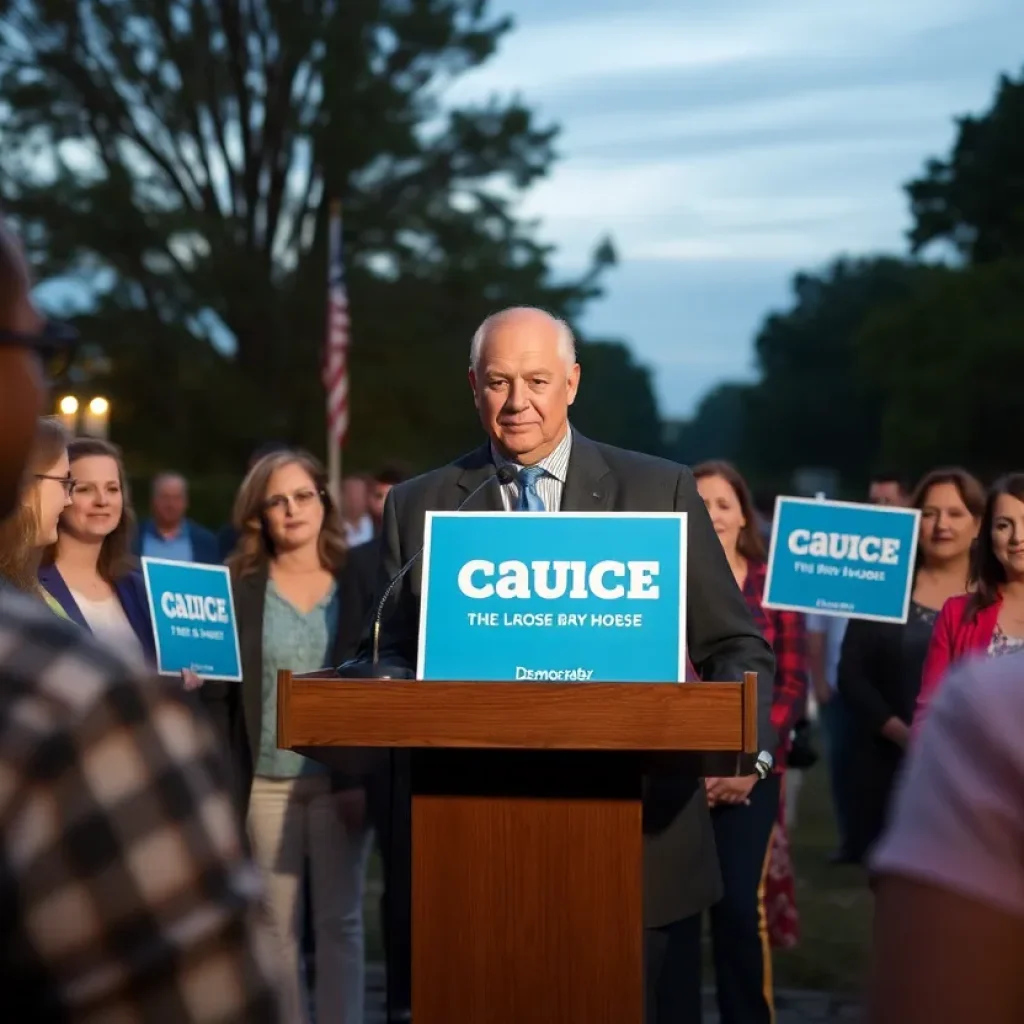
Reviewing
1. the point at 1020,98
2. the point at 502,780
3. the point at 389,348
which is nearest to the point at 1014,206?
the point at 1020,98

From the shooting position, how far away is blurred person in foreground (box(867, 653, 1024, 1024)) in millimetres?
1522

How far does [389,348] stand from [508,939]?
37.6m

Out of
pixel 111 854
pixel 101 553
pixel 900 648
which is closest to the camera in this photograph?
pixel 111 854

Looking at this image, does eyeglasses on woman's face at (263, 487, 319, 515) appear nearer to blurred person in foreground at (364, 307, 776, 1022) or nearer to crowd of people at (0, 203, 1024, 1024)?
crowd of people at (0, 203, 1024, 1024)

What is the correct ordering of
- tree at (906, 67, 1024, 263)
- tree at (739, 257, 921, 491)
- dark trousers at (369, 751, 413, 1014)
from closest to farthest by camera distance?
dark trousers at (369, 751, 413, 1014) < tree at (906, 67, 1024, 263) < tree at (739, 257, 921, 491)

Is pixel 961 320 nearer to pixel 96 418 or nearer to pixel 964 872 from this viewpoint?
pixel 96 418

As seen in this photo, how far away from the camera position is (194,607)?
737cm

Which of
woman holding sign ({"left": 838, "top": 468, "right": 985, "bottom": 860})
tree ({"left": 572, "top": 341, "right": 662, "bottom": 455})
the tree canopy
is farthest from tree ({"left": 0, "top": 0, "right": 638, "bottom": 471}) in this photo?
tree ({"left": 572, "top": 341, "right": 662, "bottom": 455})

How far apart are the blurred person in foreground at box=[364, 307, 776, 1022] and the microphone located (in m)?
0.03

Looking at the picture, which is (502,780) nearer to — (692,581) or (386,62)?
(692,581)

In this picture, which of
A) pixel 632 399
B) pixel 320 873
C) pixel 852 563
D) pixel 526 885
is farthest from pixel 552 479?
pixel 632 399

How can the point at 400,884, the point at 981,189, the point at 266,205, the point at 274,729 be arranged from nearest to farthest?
the point at 400,884, the point at 274,729, the point at 266,205, the point at 981,189

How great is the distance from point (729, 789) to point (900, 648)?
8.54 feet

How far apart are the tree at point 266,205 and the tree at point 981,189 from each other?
29909mm
